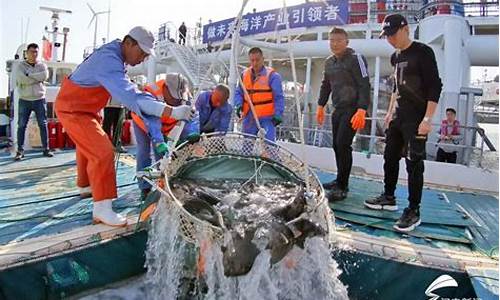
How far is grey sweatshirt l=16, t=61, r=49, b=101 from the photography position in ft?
16.0

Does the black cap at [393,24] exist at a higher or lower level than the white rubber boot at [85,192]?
higher

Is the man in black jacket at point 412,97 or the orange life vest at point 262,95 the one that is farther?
the orange life vest at point 262,95

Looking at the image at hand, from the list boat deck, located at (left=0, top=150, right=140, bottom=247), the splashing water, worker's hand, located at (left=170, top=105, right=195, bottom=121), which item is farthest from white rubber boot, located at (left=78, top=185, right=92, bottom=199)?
worker's hand, located at (left=170, top=105, right=195, bottom=121)

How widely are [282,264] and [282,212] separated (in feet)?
0.95

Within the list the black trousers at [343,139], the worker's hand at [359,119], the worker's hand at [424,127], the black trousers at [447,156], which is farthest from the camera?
the black trousers at [447,156]

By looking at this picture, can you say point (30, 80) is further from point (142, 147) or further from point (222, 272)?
point (222, 272)

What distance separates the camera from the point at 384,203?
3318 millimetres

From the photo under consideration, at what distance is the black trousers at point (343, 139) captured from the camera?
3459 mm

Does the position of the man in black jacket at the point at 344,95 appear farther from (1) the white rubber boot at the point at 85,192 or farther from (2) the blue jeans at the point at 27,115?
(2) the blue jeans at the point at 27,115

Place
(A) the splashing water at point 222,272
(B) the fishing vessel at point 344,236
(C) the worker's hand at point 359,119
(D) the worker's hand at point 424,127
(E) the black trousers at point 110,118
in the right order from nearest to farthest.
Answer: (A) the splashing water at point 222,272 → (B) the fishing vessel at point 344,236 → (D) the worker's hand at point 424,127 → (C) the worker's hand at point 359,119 → (E) the black trousers at point 110,118

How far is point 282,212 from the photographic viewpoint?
7.14 ft

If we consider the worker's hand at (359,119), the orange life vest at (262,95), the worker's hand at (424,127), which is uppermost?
the orange life vest at (262,95)

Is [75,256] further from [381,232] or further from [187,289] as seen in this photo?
[381,232]

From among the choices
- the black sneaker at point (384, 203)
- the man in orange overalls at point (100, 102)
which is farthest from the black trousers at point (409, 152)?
the man in orange overalls at point (100, 102)
